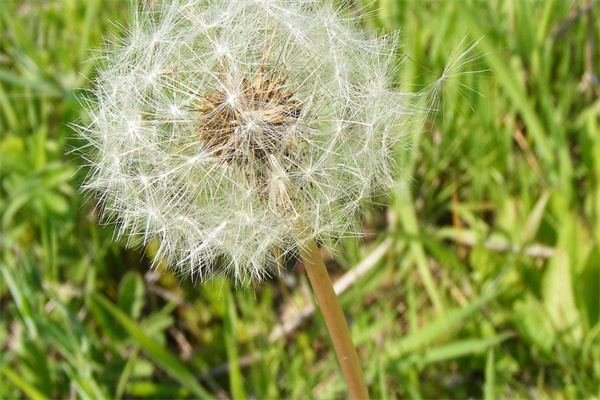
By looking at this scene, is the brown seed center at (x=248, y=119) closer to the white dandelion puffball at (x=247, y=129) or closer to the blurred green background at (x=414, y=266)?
the white dandelion puffball at (x=247, y=129)

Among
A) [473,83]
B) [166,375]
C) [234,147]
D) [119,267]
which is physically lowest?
[166,375]

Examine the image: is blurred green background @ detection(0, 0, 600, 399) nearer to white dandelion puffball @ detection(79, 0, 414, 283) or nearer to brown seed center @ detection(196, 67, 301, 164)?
white dandelion puffball @ detection(79, 0, 414, 283)

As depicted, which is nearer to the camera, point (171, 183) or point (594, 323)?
point (171, 183)

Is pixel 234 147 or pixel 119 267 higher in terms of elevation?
pixel 234 147

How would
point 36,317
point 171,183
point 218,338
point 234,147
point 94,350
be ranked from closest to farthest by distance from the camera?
point 234,147, point 171,183, point 36,317, point 94,350, point 218,338

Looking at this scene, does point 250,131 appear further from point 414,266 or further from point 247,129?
point 414,266

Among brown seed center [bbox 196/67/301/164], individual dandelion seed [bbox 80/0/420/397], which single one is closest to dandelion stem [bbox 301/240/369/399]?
individual dandelion seed [bbox 80/0/420/397]

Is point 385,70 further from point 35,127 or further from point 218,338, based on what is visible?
point 35,127

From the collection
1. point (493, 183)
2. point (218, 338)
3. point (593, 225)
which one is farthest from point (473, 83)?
point (218, 338)

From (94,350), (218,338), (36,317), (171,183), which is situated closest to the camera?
(171,183)
